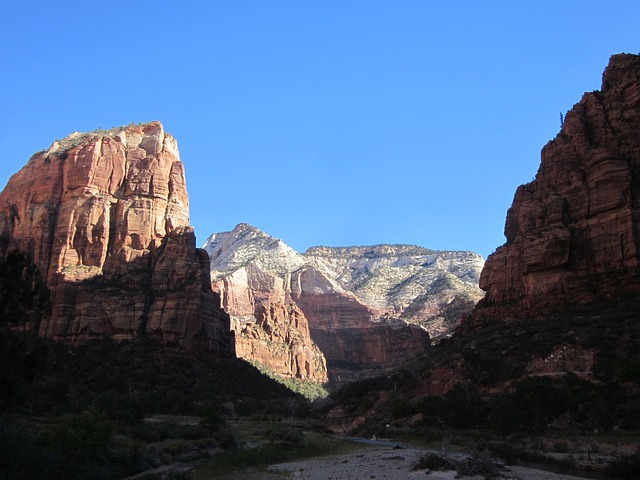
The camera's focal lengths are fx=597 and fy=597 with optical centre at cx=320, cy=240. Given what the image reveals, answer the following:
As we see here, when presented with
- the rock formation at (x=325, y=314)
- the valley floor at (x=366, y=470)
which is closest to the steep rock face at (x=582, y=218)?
the valley floor at (x=366, y=470)

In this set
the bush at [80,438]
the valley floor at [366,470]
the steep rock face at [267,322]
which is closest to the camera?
the valley floor at [366,470]

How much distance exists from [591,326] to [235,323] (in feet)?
342

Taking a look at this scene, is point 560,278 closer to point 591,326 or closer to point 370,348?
point 591,326

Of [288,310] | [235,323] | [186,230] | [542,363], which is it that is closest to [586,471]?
[542,363]

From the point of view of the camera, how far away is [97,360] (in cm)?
7194

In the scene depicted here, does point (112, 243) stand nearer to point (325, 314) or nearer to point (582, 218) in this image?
point (582, 218)

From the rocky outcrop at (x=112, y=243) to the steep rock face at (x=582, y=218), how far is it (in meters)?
41.9

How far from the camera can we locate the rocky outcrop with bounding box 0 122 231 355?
266 ft

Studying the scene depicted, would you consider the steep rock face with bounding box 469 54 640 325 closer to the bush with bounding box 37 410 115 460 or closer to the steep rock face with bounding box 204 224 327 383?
the bush with bounding box 37 410 115 460

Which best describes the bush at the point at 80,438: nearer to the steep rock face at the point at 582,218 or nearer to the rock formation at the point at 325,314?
the steep rock face at the point at 582,218

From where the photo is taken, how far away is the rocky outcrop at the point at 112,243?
3187 inches

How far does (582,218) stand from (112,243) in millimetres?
63490

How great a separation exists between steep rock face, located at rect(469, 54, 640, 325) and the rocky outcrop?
4193cm

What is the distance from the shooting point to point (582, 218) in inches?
2349
